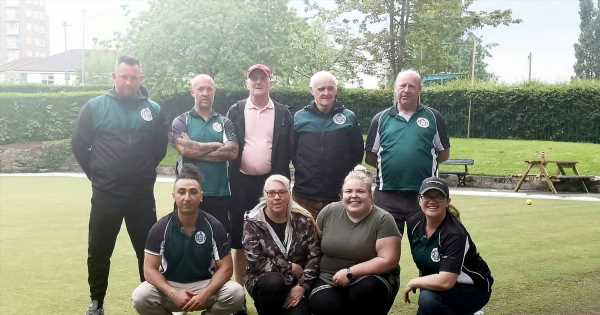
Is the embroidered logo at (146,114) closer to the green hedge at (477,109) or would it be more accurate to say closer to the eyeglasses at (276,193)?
the eyeglasses at (276,193)

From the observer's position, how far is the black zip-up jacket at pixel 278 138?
5227 mm

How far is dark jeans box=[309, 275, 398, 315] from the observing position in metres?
4.29

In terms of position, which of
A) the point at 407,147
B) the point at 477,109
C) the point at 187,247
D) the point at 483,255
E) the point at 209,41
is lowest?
the point at 483,255

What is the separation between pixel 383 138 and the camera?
16.8 ft

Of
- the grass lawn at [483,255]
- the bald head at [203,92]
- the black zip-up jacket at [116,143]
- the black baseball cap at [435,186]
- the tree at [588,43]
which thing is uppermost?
the tree at [588,43]

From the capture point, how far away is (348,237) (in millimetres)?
4426

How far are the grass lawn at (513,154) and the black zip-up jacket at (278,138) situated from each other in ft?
41.8

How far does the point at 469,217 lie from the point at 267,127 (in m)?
6.36

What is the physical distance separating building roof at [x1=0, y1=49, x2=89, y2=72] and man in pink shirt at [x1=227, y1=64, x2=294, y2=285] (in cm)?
6860

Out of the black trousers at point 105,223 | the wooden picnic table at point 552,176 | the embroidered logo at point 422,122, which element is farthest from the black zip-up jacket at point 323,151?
the wooden picnic table at point 552,176

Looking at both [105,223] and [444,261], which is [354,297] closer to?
[444,261]

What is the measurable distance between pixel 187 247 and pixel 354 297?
3.72ft

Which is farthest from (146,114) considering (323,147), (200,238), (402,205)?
(402,205)

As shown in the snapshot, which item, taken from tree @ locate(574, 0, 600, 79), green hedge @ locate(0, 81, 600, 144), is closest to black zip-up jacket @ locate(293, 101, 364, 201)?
green hedge @ locate(0, 81, 600, 144)
